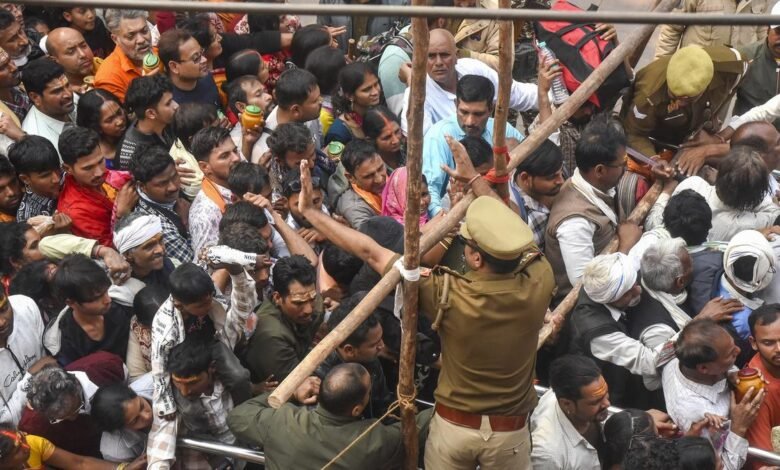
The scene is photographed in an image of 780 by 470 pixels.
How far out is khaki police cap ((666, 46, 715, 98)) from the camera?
6676 millimetres

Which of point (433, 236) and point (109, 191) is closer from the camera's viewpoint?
point (433, 236)

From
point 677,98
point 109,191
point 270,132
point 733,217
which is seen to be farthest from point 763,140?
Answer: point 109,191

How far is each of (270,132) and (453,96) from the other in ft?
4.17

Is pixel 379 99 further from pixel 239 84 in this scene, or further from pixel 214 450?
pixel 214 450

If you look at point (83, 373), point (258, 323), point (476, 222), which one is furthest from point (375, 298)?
point (83, 373)

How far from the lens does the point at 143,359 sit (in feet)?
17.2

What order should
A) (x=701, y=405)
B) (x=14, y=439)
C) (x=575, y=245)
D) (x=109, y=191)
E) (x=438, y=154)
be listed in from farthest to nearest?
(x=438, y=154) < (x=109, y=191) < (x=575, y=245) < (x=701, y=405) < (x=14, y=439)

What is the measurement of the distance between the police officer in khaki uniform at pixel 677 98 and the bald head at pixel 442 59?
117 centimetres

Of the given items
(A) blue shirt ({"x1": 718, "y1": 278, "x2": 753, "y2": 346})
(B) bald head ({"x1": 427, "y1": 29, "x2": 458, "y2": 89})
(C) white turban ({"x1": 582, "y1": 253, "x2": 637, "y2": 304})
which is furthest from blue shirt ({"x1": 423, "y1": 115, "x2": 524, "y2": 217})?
(A) blue shirt ({"x1": 718, "y1": 278, "x2": 753, "y2": 346})

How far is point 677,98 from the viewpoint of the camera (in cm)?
682

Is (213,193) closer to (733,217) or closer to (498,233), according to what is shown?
(498,233)

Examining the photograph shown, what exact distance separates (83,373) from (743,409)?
9.61 feet

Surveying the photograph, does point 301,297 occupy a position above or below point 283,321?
above

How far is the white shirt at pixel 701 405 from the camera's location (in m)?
4.95
